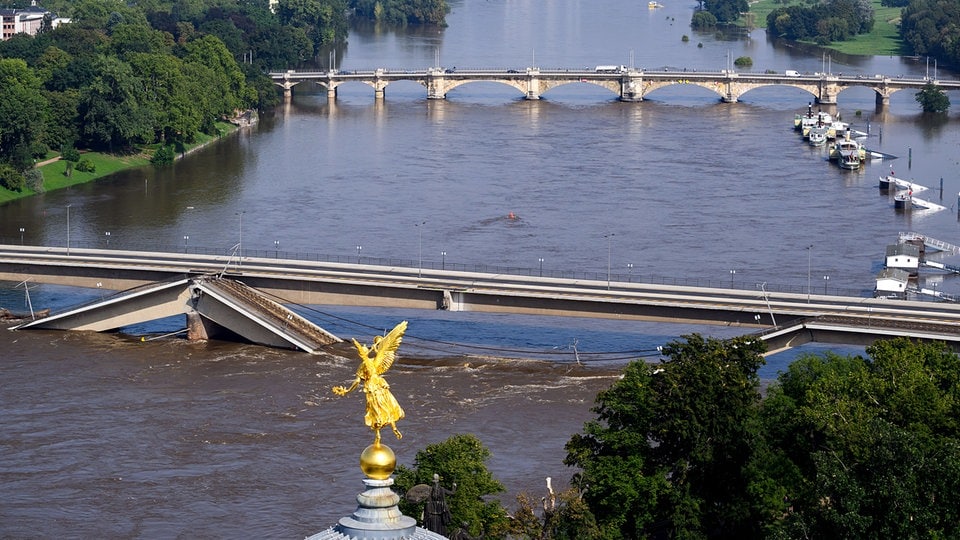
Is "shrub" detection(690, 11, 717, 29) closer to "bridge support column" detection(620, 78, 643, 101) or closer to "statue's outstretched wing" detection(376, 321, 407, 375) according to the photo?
"bridge support column" detection(620, 78, 643, 101)

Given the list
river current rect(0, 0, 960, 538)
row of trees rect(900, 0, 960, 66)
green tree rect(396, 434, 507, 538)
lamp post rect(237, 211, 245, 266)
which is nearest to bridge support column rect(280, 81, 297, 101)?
river current rect(0, 0, 960, 538)

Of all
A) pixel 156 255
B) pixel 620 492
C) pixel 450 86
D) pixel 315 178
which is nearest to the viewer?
pixel 620 492

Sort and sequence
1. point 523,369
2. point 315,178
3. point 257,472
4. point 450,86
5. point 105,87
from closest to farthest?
1. point 257,472
2. point 523,369
3. point 315,178
4. point 105,87
5. point 450,86

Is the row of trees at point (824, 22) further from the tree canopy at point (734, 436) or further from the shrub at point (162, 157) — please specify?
the tree canopy at point (734, 436)

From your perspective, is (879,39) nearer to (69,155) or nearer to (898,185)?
(898,185)

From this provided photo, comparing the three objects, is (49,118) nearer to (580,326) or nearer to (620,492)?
(580,326)

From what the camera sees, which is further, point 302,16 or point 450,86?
point 302,16

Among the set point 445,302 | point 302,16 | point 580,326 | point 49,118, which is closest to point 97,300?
point 445,302

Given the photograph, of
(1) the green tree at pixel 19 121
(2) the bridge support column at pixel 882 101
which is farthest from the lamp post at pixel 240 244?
(2) the bridge support column at pixel 882 101
